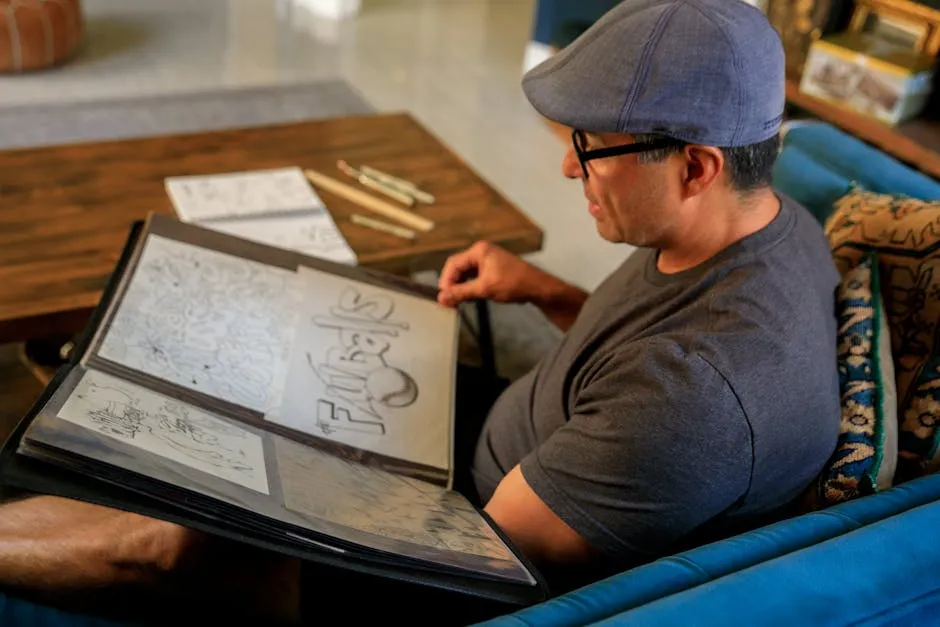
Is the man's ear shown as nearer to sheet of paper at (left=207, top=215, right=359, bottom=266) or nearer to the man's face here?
the man's face

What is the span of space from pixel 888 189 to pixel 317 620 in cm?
104

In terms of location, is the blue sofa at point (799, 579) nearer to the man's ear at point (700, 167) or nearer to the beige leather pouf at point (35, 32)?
the man's ear at point (700, 167)

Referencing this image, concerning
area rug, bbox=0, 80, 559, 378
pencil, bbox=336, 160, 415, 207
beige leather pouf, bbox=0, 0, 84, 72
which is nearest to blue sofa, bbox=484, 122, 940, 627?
pencil, bbox=336, 160, 415, 207

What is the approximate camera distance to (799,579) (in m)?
0.72

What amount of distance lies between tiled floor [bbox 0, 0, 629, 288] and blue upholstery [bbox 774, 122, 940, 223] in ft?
3.53

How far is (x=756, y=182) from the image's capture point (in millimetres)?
990

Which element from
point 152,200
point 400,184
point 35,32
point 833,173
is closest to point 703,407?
point 833,173

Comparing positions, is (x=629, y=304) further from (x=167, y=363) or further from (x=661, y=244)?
(x=167, y=363)

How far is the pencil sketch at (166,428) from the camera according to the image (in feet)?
2.76

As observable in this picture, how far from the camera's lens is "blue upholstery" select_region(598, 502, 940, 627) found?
2.27 feet

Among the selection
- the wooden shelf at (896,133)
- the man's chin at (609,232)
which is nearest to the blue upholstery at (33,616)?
the man's chin at (609,232)

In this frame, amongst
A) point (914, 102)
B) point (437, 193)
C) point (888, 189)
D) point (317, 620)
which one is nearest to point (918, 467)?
point (888, 189)

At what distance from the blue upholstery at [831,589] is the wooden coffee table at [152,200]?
38.0 inches

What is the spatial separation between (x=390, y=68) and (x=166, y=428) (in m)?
3.11
